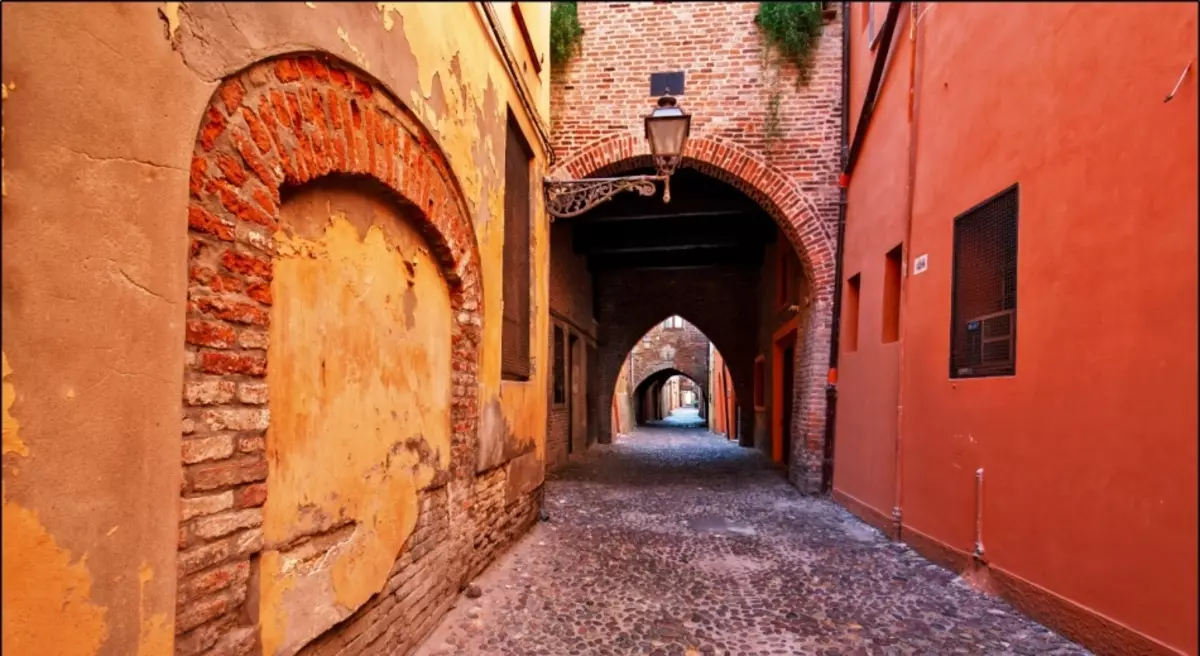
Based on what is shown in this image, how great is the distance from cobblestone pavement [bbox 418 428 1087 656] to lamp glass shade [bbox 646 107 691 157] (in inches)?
129

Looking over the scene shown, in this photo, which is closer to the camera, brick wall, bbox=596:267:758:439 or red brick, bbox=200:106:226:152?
red brick, bbox=200:106:226:152

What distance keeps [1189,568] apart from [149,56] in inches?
151

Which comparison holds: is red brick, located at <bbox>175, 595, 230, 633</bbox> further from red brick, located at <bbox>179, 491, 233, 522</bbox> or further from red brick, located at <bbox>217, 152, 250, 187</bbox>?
red brick, located at <bbox>217, 152, 250, 187</bbox>

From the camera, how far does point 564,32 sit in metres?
8.09

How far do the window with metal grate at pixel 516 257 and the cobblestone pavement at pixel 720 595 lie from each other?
1.48 meters

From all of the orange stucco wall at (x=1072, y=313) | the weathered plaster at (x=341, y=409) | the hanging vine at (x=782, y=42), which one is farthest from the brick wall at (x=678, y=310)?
the weathered plaster at (x=341, y=409)

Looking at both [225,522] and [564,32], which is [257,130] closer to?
[225,522]

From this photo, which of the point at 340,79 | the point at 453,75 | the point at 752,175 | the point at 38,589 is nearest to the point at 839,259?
the point at 752,175

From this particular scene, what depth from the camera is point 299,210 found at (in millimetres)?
2312

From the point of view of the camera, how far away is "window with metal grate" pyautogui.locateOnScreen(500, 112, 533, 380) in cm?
502

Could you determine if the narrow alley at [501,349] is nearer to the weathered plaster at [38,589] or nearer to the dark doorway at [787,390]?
the weathered plaster at [38,589]

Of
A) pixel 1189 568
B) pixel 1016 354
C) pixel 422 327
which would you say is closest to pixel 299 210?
pixel 422 327

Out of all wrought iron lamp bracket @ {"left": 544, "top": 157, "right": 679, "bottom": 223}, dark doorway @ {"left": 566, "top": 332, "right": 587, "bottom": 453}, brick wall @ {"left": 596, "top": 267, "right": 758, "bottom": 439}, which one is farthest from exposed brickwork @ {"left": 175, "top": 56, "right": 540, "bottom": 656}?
brick wall @ {"left": 596, "top": 267, "right": 758, "bottom": 439}

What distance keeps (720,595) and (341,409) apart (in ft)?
9.03
